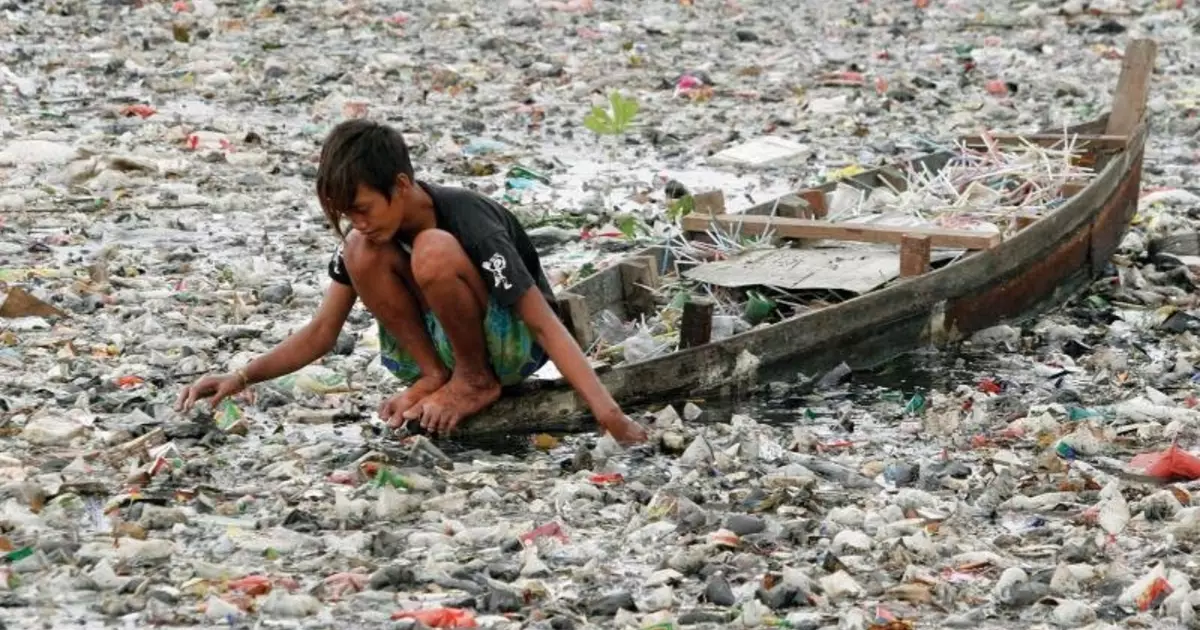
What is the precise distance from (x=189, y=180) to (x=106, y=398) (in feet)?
12.4

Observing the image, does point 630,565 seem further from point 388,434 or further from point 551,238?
point 551,238

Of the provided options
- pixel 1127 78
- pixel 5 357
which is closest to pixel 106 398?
pixel 5 357

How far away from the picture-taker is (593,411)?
5734 mm

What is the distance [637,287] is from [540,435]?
1.24 metres

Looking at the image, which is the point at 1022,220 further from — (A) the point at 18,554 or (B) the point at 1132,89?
(A) the point at 18,554

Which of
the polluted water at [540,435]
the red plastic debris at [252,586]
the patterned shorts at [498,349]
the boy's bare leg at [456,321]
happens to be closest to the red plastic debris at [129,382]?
the polluted water at [540,435]

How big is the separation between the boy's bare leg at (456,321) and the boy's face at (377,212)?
10cm

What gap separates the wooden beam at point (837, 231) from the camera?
7473 mm

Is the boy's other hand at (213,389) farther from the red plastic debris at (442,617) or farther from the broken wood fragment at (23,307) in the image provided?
the broken wood fragment at (23,307)

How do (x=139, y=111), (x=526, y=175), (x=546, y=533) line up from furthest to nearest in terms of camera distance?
1. (x=139, y=111)
2. (x=526, y=175)
3. (x=546, y=533)

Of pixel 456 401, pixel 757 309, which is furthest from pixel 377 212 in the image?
pixel 757 309

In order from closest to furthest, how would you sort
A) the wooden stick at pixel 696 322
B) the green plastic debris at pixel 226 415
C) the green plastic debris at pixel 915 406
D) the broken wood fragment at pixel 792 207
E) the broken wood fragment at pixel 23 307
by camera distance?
1. the green plastic debris at pixel 226 415
2. the wooden stick at pixel 696 322
3. the green plastic debris at pixel 915 406
4. the broken wood fragment at pixel 23 307
5. the broken wood fragment at pixel 792 207

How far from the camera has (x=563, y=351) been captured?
5.64 metres

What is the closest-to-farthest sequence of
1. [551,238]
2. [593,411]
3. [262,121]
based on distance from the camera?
[593,411] < [551,238] < [262,121]
